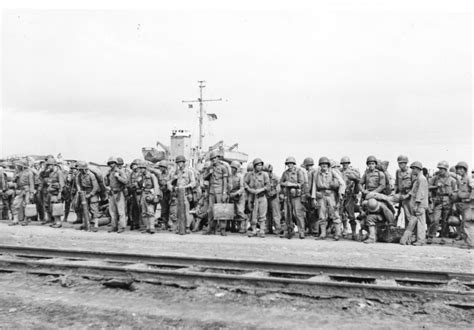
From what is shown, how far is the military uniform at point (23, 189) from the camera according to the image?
1456 cm

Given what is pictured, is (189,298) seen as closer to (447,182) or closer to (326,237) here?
(326,237)

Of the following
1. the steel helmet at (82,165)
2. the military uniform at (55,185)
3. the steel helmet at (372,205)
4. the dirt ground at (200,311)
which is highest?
the steel helmet at (82,165)

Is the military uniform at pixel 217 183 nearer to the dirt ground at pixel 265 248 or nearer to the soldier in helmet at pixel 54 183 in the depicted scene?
the dirt ground at pixel 265 248

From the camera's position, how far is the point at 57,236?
12.6 m

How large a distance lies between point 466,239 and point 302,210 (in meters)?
3.74

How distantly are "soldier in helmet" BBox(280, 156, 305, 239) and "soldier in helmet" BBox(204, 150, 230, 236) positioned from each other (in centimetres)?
148

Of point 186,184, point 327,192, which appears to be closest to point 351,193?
point 327,192

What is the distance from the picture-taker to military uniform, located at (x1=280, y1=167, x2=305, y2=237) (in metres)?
12.1

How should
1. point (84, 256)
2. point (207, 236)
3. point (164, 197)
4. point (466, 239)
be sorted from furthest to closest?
point (164, 197), point (207, 236), point (466, 239), point (84, 256)

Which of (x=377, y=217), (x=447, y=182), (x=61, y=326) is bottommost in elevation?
(x=61, y=326)

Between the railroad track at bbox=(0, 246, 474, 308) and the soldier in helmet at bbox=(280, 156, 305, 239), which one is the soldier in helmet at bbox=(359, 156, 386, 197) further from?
the railroad track at bbox=(0, 246, 474, 308)

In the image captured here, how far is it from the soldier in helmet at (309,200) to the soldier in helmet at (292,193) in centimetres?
15

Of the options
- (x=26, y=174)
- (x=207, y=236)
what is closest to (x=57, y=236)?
(x=26, y=174)

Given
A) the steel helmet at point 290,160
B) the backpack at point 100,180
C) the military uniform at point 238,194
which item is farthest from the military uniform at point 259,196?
the backpack at point 100,180
